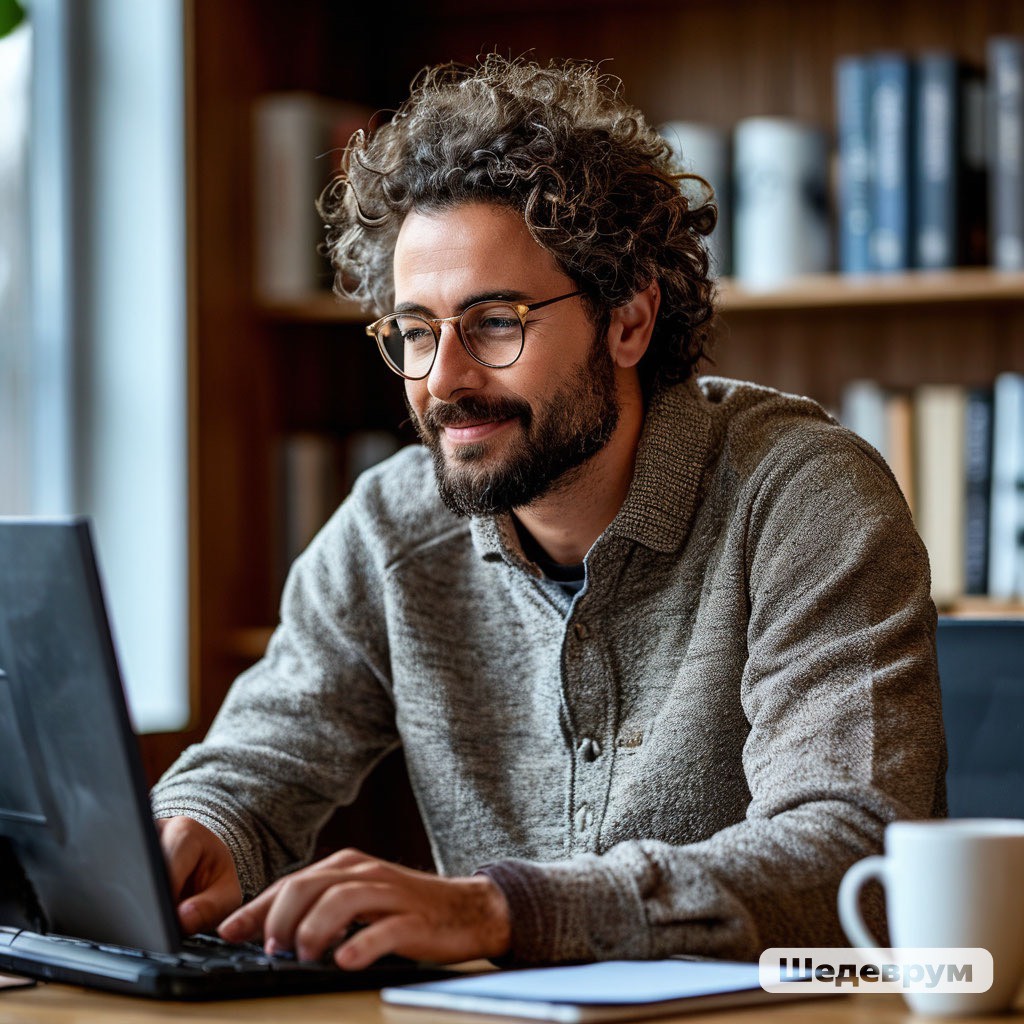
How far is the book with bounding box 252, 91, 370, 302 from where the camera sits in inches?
99.7

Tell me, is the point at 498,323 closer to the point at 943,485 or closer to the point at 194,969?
the point at 194,969

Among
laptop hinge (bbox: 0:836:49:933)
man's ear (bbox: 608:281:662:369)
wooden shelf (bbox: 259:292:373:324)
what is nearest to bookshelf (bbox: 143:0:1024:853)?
wooden shelf (bbox: 259:292:373:324)

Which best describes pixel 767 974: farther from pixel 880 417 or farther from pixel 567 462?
pixel 880 417

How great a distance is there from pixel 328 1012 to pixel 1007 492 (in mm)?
1625

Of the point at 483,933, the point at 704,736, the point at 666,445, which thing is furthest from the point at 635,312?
the point at 483,933

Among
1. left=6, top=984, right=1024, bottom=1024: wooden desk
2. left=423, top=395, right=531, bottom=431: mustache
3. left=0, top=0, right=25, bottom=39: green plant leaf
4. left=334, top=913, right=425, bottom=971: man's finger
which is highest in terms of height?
left=0, top=0, right=25, bottom=39: green plant leaf

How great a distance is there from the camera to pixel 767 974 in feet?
2.99

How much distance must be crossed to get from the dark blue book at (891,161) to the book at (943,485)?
0.21 meters

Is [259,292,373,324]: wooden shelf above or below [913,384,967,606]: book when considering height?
above

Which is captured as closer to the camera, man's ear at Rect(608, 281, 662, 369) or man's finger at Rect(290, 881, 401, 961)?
man's finger at Rect(290, 881, 401, 961)

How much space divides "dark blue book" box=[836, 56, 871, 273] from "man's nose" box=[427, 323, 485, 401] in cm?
105

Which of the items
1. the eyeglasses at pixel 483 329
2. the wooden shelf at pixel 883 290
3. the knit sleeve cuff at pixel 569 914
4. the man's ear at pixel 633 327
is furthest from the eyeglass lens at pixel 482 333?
the wooden shelf at pixel 883 290

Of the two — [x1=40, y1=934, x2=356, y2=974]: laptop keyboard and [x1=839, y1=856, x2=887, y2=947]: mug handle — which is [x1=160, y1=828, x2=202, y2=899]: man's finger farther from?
[x1=839, y1=856, x2=887, y2=947]: mug handle

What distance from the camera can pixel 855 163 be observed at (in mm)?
2303
